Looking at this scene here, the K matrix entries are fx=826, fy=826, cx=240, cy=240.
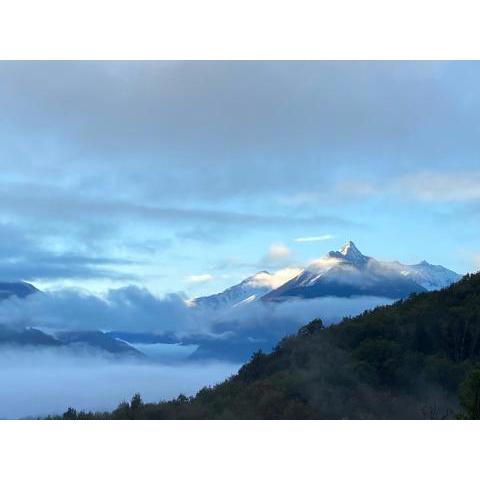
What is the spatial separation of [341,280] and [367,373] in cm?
117

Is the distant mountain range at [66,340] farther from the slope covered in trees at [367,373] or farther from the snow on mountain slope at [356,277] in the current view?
the snow on mountain slope at [356,277]

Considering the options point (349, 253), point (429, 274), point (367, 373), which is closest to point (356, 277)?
point (349, 253)

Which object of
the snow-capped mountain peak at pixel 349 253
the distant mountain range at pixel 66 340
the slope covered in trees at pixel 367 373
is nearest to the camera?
the slope covered in trees at pixel 367 373

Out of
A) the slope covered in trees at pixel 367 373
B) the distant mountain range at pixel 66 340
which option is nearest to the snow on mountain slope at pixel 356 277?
the slope covered in trees at pixel 367 373

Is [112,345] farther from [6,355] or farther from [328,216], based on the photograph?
[328,216]

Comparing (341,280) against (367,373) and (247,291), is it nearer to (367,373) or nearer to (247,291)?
(247,291)

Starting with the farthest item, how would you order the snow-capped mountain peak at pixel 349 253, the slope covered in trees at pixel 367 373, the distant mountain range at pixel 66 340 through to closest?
1. the distant mountain range at pixel 66 340
2. the snow-capped mountain peak at pixel 349 253
3. the slope covered in trees at pixel 367 373

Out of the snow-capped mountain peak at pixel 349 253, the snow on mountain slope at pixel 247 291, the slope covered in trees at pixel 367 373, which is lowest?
the slope covered in trees at pixel 367 373

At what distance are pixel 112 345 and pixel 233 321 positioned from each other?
139 cm

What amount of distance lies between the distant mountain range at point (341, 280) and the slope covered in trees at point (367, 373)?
17 cm

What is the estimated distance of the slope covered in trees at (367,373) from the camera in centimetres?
850

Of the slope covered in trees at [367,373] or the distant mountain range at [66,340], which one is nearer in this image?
the slope covered in trees at [367,373]

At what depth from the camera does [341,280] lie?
30.5 feet

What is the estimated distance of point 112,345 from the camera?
931 cm
